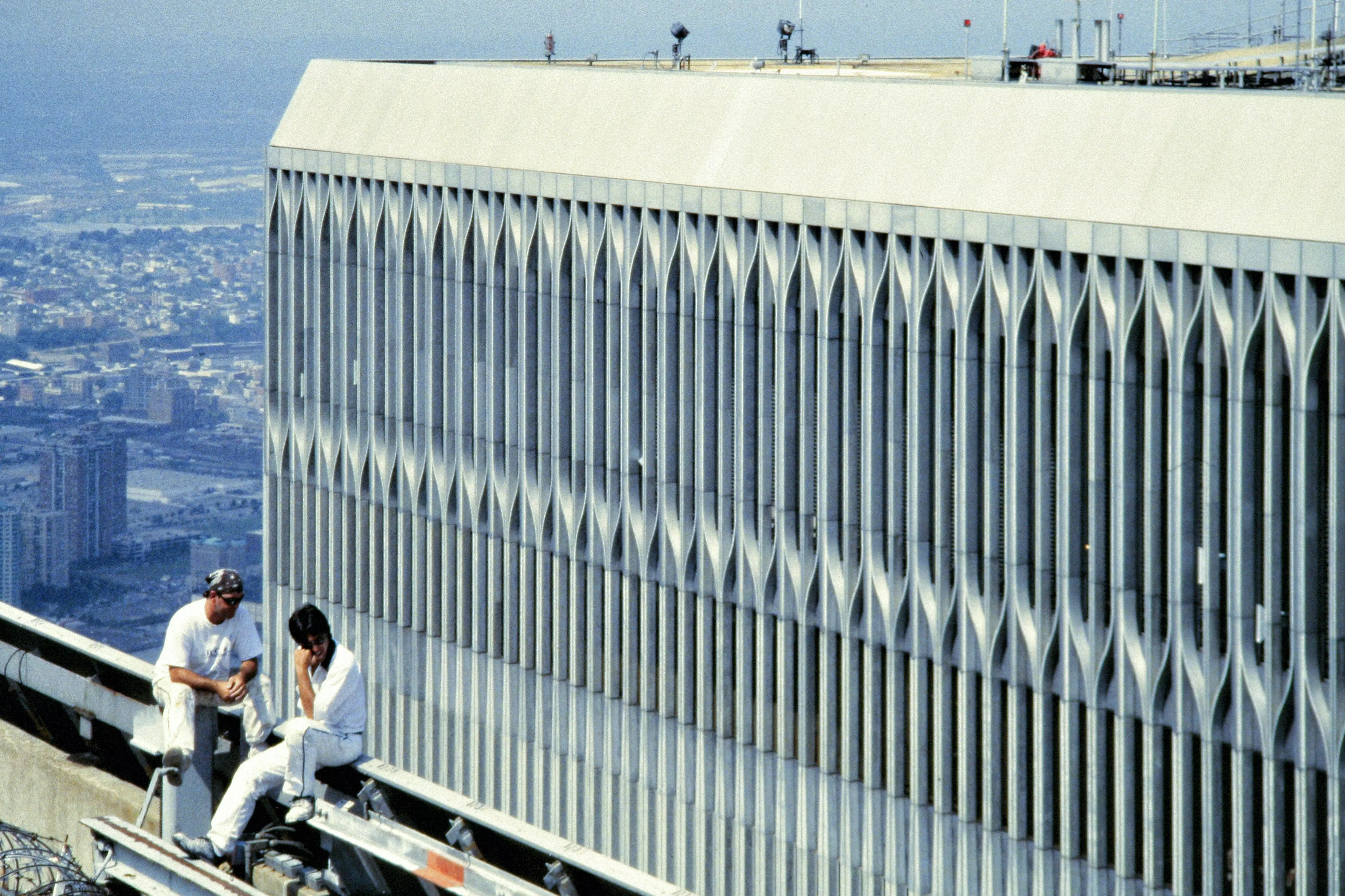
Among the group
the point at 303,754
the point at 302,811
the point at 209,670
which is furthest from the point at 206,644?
the point at 302,811

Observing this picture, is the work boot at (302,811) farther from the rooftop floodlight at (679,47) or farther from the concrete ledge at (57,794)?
the rooftop floodlight at (679,47)

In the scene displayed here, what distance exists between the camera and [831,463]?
1588 inches

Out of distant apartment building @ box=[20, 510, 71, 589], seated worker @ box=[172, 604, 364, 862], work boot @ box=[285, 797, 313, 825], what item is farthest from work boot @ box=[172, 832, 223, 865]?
distant apartment building @ box=[20, 510, 71, 589]

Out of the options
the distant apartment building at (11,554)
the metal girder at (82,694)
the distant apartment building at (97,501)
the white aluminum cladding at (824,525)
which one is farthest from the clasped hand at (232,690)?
the distant apartment building at (97,501)

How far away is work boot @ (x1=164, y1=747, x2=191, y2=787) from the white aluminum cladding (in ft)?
54.4

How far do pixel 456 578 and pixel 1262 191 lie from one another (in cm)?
2722

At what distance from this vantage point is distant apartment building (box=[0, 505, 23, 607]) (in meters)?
170

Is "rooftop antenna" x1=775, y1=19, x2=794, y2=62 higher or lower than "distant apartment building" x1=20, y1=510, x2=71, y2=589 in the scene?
higher

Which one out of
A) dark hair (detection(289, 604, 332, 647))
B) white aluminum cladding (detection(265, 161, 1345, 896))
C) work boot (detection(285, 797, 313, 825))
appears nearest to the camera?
work boot (detection(285, 797, 313, 825))

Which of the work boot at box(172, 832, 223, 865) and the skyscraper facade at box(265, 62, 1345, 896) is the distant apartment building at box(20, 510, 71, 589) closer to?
the skyscraper facade at box(265, 62, 1345, 896)

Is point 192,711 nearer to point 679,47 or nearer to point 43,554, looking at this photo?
point 679,47

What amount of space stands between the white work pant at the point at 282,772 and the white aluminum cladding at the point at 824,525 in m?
15.6

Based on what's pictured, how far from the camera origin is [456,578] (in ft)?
174

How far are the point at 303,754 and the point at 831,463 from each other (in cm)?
2114
